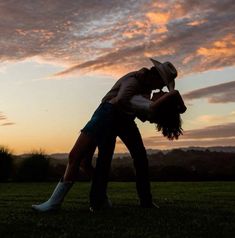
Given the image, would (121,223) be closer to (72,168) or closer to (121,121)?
(72,168)

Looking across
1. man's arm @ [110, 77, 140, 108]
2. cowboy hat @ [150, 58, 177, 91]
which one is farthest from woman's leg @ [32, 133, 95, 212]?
cowboy hat @ [150, 58, 177, 91]

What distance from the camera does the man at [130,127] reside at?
23.6 feet

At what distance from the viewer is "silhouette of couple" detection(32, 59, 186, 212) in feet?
23.2

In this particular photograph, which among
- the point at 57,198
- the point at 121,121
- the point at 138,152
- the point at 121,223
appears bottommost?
the point at 121,223

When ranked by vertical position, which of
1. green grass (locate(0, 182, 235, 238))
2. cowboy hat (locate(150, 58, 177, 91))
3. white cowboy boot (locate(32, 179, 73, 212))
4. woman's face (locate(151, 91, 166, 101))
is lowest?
green grass (locate(0, 182, 235, 238))

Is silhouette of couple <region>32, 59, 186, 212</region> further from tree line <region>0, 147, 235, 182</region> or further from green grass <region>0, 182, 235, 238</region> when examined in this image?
tree line <region>0, 147, 235, 182</region>

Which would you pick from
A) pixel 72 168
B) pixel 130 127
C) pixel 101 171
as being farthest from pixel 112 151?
pixel 72 168

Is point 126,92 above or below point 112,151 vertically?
above

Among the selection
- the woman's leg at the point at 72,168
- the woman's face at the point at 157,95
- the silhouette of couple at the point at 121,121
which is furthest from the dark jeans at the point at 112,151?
the woman's face at the point at 157,95

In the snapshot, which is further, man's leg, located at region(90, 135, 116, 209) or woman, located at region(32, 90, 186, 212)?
man's leg, located at region(90, 135, 116, 209)

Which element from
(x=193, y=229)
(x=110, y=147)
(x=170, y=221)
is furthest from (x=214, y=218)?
(x=110, y=147)

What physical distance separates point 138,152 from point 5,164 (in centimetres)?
1921

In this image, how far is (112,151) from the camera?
7.63 meters

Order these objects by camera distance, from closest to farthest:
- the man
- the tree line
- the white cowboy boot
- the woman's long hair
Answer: the woman's long hair, the man, the white cowboy boot, the tree line
